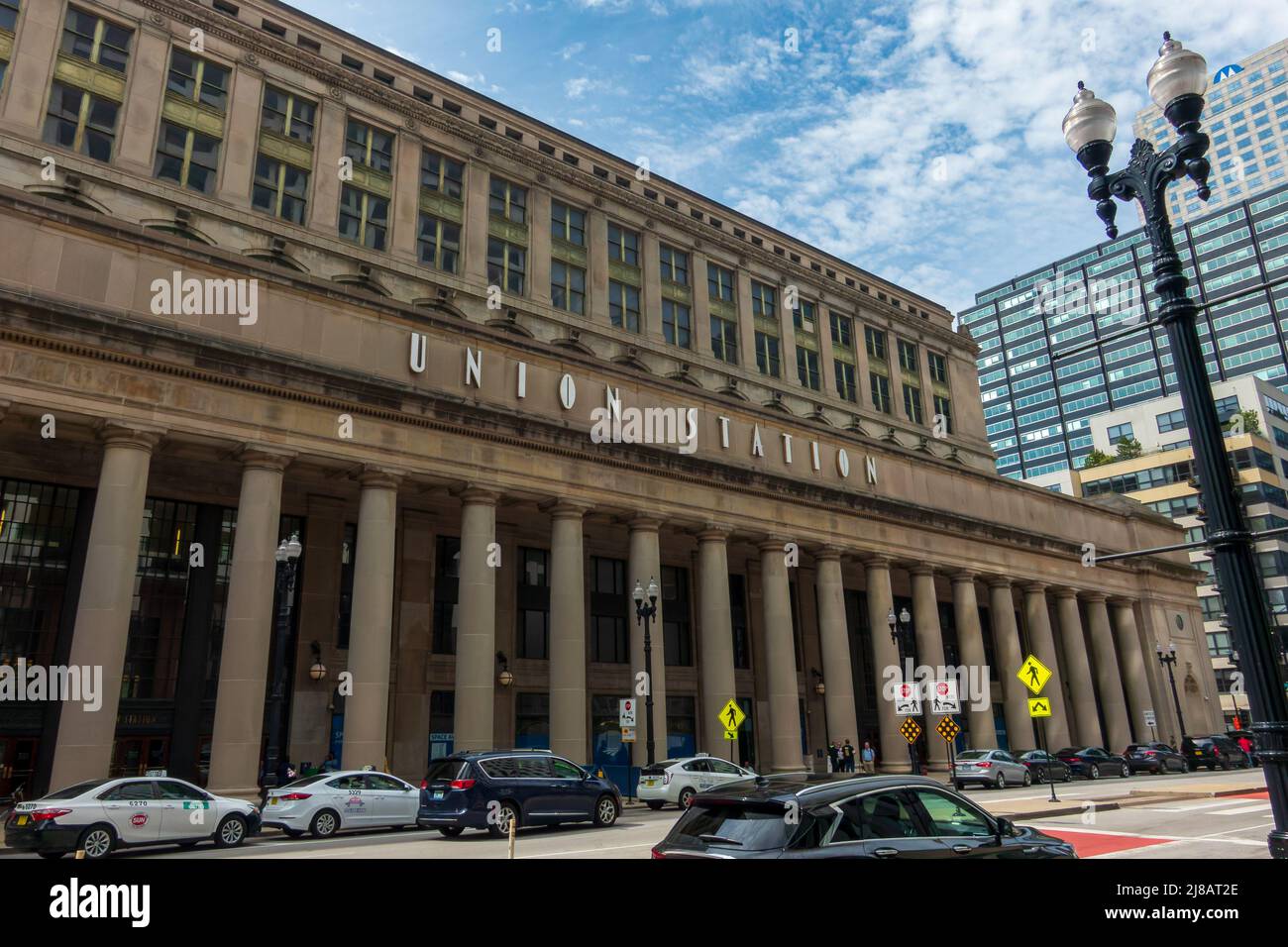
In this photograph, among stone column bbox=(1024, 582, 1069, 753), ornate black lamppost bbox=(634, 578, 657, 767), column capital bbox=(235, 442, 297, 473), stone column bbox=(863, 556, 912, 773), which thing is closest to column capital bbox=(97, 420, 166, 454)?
column capital bbox=(235, 442, 297, 473)

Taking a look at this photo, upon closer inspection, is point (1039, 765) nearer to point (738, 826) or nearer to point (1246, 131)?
point (738, 826)

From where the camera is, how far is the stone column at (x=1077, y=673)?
5128 centimetres

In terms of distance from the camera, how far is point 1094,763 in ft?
141

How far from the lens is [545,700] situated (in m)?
37.6

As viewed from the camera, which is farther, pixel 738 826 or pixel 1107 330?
pixel 1107 330

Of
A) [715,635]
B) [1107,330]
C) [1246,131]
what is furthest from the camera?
[1246,131]

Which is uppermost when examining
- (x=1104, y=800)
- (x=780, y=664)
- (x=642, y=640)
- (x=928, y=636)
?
(x=928, y=636)

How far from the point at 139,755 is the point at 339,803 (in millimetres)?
12879

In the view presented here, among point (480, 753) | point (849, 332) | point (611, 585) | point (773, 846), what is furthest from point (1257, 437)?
point (773, 846)

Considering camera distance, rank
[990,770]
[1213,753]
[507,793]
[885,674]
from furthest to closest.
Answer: [1213,753] → [885,674] → [990,770] → [507,793]

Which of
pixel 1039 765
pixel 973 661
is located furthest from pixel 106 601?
pixel 973 661

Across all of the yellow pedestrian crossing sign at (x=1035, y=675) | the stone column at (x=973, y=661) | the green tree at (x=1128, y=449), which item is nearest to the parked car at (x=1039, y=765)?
the stone column at (x=973, y=661)
